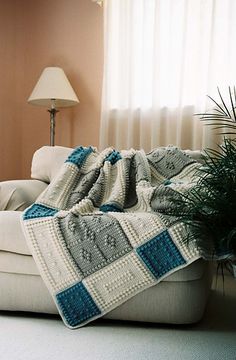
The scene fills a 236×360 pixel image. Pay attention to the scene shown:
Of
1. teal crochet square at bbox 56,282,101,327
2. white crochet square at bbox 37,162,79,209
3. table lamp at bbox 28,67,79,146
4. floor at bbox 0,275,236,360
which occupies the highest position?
table lamp at bbox 28,67,79,146

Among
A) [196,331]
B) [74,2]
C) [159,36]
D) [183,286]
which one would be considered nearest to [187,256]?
[183,286]

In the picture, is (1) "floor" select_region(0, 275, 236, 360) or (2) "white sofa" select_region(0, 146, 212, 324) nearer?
(1) "floor" select_region(0, 275, 236, 360)

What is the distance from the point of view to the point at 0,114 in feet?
10.9

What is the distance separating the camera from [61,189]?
1.78 m

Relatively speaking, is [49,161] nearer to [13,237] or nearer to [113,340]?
[13,237]

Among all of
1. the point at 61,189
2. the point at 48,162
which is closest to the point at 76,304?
the point at 61,189

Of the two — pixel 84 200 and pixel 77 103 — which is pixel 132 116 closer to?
pixel 77 103

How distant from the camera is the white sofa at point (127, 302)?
1428mm

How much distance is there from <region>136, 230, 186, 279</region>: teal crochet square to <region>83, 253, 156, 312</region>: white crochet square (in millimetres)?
34

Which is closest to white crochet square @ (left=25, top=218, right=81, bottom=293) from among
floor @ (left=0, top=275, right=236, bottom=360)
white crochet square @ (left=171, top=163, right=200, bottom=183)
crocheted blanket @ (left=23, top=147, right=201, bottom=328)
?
crocheted blanket @ (left=23, top=147, right=201, bottom=328)

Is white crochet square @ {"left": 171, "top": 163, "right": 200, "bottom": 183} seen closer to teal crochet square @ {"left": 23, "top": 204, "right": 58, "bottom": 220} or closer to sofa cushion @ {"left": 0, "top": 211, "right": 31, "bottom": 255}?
teal crochet square @ {"left": 23, "top": 204, "right": 58, "bottom": 220}

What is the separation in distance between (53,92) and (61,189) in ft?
4.45

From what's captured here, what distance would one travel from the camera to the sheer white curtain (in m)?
2.79

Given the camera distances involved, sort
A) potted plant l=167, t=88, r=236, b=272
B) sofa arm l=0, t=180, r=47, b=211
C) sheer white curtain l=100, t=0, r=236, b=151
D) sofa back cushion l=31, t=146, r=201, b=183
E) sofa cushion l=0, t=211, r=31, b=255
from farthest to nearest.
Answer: sheer white curtain l=100, t=0, r=236, b=151 < sofa back cushion l=31, t=146, r=201, b=183 < sofa arm l=0, t=180, r=47, b=211 < sofa cushion l=0, t=211, r=31, b=255 < potted plant l=167, t=88, r=236, b=272
